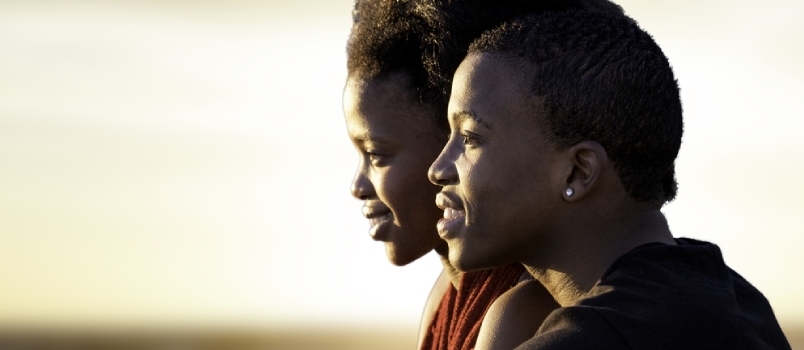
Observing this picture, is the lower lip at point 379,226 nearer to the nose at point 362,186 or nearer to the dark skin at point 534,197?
the nose at point 362,186

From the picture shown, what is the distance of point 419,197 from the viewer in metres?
3.03

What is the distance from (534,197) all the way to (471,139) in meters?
0.20

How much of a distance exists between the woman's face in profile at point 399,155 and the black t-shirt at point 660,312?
0.85 metres

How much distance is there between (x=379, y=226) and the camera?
3.11m

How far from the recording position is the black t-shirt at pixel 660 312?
2.08 metres

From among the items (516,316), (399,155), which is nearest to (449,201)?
(516,316)

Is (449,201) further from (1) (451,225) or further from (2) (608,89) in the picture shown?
(2) (608,89)

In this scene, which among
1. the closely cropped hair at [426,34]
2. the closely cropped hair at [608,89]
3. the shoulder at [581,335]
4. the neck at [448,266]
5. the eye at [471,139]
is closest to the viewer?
the shoulder at [581,335]

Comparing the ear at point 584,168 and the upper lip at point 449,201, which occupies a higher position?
the upper lip at point 449,201

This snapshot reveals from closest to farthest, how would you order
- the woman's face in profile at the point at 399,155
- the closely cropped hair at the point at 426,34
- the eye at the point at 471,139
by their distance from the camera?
1. the eye at the point at 471,139
2. the closely cropped hair at the point at 426,34
3. the woman's face in profile at the point at 399,155

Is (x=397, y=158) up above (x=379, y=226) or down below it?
above

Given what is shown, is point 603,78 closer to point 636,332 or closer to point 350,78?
point 636,332

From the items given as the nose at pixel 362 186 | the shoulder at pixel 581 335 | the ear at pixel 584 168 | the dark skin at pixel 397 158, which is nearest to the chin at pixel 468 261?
the ear at pixel 584 168

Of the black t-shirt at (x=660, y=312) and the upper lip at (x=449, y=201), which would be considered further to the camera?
the upper lip at (x=449, y=201)
